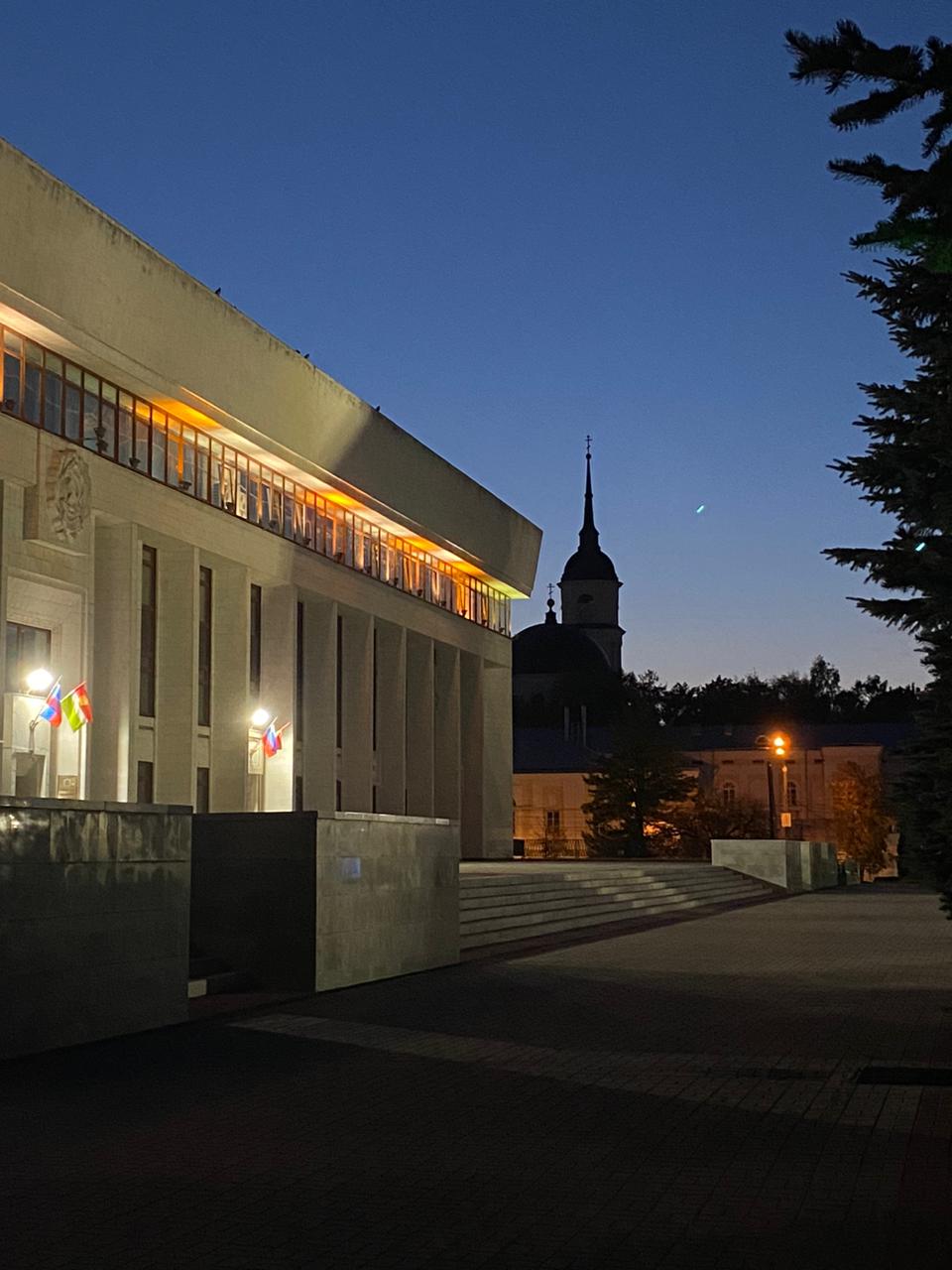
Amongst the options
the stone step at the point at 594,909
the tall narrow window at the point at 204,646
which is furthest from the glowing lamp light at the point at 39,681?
the stone step at the point at 594,909

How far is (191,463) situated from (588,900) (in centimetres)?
1455

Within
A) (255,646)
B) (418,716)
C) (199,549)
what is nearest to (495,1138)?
(199,549)

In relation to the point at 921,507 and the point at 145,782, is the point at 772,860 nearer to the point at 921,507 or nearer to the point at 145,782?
the point at 145,782

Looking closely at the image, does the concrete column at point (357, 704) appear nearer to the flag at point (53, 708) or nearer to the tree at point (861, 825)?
the flag at point (53, 708)

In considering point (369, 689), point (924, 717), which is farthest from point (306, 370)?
point (924, 717)

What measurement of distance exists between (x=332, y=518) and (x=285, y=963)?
97.1ft

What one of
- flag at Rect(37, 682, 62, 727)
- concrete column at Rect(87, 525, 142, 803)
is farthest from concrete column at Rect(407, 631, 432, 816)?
flag at Rect(37, 682, 62, 727)

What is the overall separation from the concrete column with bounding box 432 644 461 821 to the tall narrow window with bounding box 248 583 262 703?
576 inches

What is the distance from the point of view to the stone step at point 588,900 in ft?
83.3

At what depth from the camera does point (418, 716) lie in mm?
53719

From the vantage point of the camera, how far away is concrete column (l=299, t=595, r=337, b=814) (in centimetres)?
4509

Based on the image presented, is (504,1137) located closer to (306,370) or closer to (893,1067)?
(893,1067)

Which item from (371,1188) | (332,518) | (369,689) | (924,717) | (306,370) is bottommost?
(371,1188)

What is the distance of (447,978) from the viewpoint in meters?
18.6
